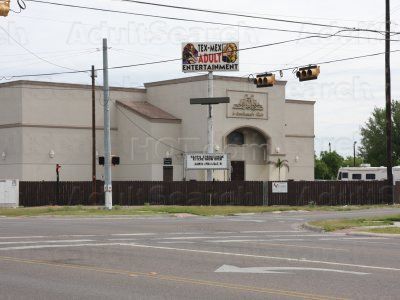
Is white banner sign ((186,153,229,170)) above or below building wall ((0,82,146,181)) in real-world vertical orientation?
below

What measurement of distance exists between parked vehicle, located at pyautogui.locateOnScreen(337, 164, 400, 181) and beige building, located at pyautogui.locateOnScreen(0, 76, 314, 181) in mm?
5820

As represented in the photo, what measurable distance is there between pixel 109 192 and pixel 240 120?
71.0 ft

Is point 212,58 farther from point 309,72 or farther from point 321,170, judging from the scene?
point 321,170

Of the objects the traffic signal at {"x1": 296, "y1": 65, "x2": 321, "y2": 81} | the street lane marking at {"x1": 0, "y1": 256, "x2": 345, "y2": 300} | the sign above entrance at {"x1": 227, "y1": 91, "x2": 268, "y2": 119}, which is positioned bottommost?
the street lane marking at {"x1": 0, "y1": 256, "x2": 345, "y2": 300}

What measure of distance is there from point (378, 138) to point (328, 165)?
13549mm

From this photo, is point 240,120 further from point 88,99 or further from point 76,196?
point 76,196

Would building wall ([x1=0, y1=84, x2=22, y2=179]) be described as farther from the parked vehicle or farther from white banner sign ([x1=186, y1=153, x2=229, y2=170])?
the parked vehicle

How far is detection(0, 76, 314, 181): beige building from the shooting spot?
2275 inches

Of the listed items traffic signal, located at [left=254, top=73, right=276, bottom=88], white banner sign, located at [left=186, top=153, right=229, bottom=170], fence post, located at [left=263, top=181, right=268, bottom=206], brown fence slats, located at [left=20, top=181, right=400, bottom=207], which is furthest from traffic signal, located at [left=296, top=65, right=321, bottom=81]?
white banner sign, located at [left=186, top=153, right=229, bottom=170]

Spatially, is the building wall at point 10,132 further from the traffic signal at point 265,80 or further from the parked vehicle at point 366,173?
the traffic signal at point 265,80

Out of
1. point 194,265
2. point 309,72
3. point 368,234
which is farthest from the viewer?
point 309,72

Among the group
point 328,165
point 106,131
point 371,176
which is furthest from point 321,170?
point 106,131

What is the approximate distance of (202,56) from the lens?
52.6 m

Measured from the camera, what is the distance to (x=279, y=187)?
4919cm
